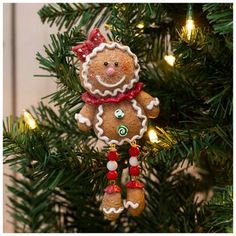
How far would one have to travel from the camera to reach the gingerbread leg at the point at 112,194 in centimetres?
48

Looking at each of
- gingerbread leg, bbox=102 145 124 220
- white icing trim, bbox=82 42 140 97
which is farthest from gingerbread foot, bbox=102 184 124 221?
white icing trim, bbox=82 42 140 97

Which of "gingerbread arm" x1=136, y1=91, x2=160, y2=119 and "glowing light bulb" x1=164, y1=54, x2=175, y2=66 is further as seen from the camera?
"glowing light bulb" x1=164, y1=54, x2=175, y2=66

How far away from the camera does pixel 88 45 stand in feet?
1.57

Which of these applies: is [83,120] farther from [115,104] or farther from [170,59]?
[170,59]

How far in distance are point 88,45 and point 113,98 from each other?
0.20ft

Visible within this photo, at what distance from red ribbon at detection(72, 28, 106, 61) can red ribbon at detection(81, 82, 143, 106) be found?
0.04 meters

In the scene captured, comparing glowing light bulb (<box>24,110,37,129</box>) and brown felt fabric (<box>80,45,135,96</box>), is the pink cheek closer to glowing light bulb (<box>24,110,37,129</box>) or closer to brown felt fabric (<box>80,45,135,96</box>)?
brown felt fabric (<box>80,45,135,96</box>)

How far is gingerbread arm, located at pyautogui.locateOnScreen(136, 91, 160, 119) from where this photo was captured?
19.0 inches

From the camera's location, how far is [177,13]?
58cm

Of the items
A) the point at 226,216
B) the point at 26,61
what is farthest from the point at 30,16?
the point at 226,216

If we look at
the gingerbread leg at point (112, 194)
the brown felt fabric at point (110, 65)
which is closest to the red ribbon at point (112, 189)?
the gingerbread leg at point (112, 194)

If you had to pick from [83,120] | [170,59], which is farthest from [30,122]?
[170,59]

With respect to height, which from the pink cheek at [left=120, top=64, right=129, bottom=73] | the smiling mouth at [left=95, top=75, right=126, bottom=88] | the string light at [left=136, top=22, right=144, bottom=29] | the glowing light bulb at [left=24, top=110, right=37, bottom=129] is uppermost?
the string light at [left=136, top=22, right=144, bottom=29]

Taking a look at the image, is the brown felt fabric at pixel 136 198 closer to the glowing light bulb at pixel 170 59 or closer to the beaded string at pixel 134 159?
the beaded string at pixel 134 159
